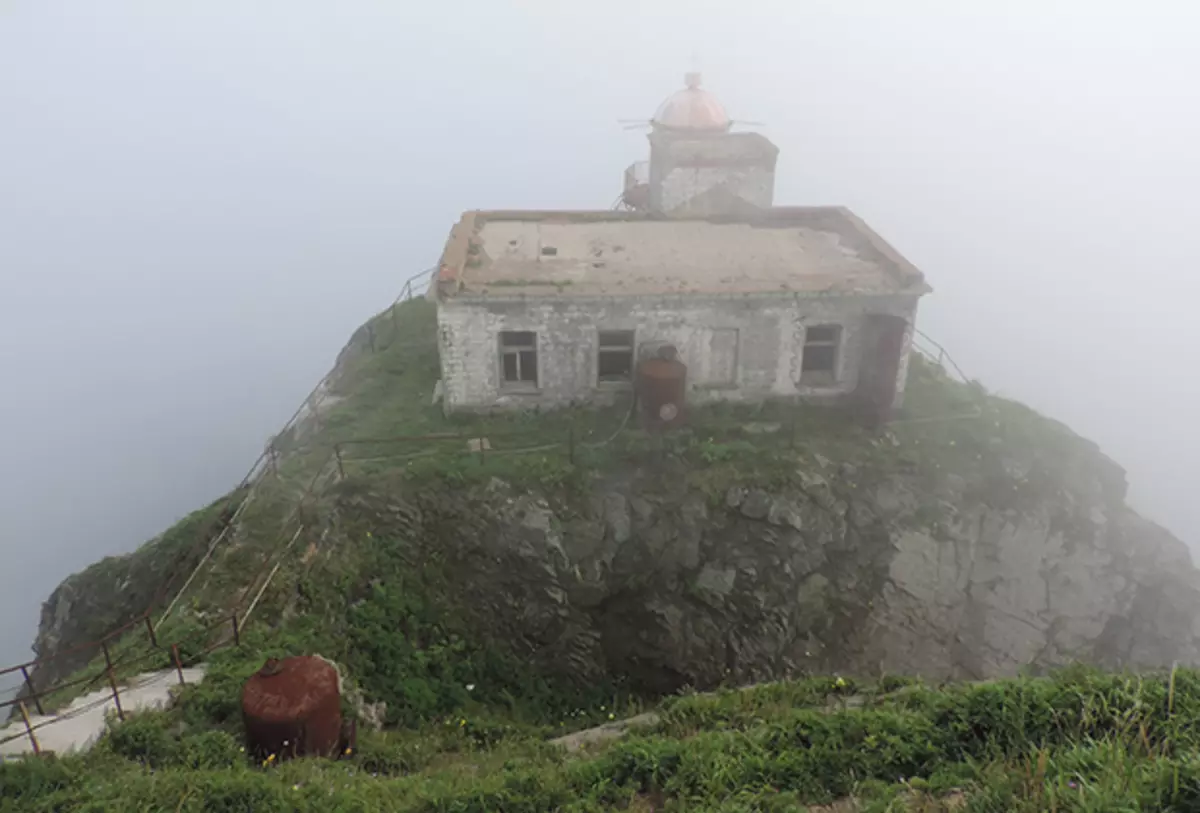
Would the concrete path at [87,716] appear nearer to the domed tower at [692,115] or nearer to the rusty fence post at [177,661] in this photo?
the rusty fence post at [177,661]

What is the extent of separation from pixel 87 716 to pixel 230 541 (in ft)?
15.8

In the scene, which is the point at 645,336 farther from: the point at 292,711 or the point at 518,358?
the point at 292,711

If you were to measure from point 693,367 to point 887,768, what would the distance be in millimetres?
11991

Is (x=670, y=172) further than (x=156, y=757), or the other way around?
(x=670, y=172)

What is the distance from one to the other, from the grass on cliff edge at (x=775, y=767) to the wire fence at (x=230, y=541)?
157 cm

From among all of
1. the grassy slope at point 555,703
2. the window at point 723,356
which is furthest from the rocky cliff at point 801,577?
the window at point 723,356

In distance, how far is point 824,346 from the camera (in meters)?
19.8

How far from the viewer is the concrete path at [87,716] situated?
973 cm

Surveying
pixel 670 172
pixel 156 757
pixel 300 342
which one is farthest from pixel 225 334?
pixel 156 757

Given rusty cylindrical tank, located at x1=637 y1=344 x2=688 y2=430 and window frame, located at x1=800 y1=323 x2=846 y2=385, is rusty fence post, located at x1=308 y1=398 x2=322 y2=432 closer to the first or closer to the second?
rusty cylindrical tank, located at x1=637 y1=344 x2=688 y2=430

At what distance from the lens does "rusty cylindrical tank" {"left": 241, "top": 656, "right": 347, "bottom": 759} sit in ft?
32.0

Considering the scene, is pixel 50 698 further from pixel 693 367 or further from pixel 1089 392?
pixel 1089 392

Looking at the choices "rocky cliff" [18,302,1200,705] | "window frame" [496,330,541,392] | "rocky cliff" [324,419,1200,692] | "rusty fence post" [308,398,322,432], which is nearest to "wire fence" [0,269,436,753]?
"rusty fence post" [308,398,322,432]

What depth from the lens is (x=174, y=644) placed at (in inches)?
466
